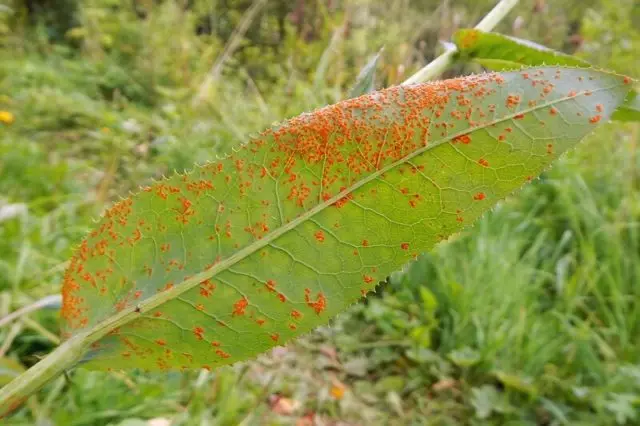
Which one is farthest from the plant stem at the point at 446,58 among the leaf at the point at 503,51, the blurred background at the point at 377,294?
the blurred background at the point at 377,294

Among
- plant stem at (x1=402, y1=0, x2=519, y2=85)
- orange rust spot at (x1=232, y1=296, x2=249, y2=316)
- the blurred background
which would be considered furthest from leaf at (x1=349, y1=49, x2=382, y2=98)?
the blurred background

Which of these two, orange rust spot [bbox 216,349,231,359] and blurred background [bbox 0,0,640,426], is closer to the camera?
orange rust spot [bbox 216,349,231,359]

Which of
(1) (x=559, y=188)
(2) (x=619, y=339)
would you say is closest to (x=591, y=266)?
(2) (x=619, y=339)

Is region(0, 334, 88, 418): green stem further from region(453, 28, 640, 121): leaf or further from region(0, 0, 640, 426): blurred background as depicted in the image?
region(0, 0, 640, 426): blurred background

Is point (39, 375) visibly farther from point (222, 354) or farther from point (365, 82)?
point (365, 82)

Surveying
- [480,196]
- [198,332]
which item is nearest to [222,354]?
[198,332]

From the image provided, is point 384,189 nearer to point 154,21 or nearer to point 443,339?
point 443,339
